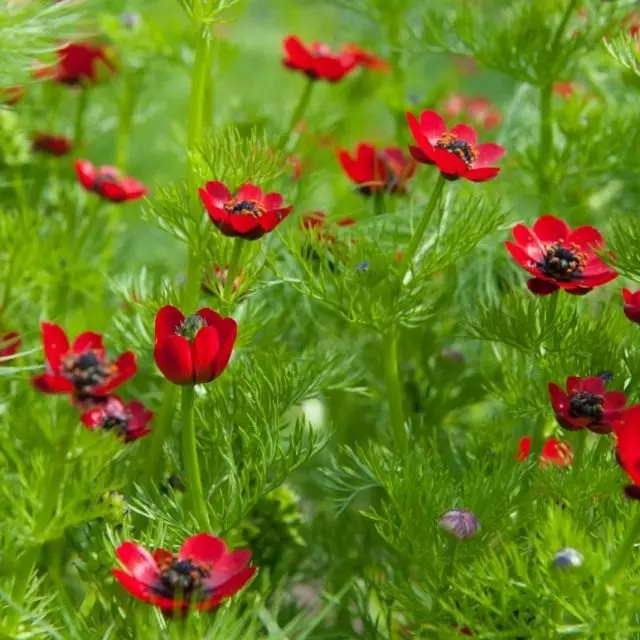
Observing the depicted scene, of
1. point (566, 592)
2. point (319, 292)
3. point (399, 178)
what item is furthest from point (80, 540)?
point (399, 178)

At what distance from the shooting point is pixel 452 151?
0.86 meters

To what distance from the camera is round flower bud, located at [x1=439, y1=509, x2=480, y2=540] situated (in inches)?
29.4

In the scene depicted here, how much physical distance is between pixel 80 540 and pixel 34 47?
1.36 feet

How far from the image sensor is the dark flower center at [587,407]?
0.76m

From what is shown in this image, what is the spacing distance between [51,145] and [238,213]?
21.4 inches

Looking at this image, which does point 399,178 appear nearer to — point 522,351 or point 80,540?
point 522,351

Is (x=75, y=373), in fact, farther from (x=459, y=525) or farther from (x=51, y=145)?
(x=51, y=145)

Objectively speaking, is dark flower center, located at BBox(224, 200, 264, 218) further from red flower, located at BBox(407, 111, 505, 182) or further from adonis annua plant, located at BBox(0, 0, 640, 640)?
red flower, located at BBox(407, 111, 505, 182)

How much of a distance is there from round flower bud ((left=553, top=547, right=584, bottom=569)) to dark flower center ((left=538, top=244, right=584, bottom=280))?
230mm

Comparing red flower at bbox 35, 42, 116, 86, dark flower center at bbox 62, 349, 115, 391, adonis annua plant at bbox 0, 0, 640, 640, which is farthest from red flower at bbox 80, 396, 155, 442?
red flower at bbox 35, 42, 116, 86

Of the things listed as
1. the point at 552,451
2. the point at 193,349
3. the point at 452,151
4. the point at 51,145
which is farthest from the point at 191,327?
the point at 51,145

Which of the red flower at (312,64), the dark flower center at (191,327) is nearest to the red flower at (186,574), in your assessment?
the dark flower center at (191,327)

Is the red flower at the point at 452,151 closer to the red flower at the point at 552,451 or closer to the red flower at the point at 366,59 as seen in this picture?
the red flower at the point at 552,451

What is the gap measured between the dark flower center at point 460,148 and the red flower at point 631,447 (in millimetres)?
277
